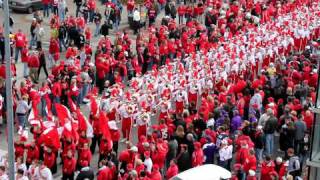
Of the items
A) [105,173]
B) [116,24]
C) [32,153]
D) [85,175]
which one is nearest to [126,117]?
[32,153]

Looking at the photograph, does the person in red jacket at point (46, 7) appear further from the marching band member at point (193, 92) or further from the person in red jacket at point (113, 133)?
the person in red jacket at point (113, 133)

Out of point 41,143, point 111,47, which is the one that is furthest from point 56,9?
point 41,143

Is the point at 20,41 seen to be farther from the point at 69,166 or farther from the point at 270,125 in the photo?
the point at 270,125

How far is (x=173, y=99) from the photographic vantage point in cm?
2225

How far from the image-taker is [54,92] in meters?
22.0

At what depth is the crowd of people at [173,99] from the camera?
17698 mm

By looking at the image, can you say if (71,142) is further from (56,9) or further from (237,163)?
(56,9)

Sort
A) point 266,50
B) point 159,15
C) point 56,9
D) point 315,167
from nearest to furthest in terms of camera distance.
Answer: point 315,167, point 266,50, point 56,9, point 159,15

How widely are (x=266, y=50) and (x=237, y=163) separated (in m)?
9.58

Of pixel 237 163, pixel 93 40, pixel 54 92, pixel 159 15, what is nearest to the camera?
pixel 237 163

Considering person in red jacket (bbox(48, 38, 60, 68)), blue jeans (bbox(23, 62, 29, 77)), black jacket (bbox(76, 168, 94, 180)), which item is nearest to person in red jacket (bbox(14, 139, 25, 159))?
black jacket (bbox(76, 168, 94, 180))

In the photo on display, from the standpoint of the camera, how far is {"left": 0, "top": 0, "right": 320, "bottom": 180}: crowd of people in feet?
58.1

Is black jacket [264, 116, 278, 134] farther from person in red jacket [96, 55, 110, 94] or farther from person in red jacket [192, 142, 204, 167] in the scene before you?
person in red jacket [96, 55, 110, 94]

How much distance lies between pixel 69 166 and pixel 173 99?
558 centimetres
